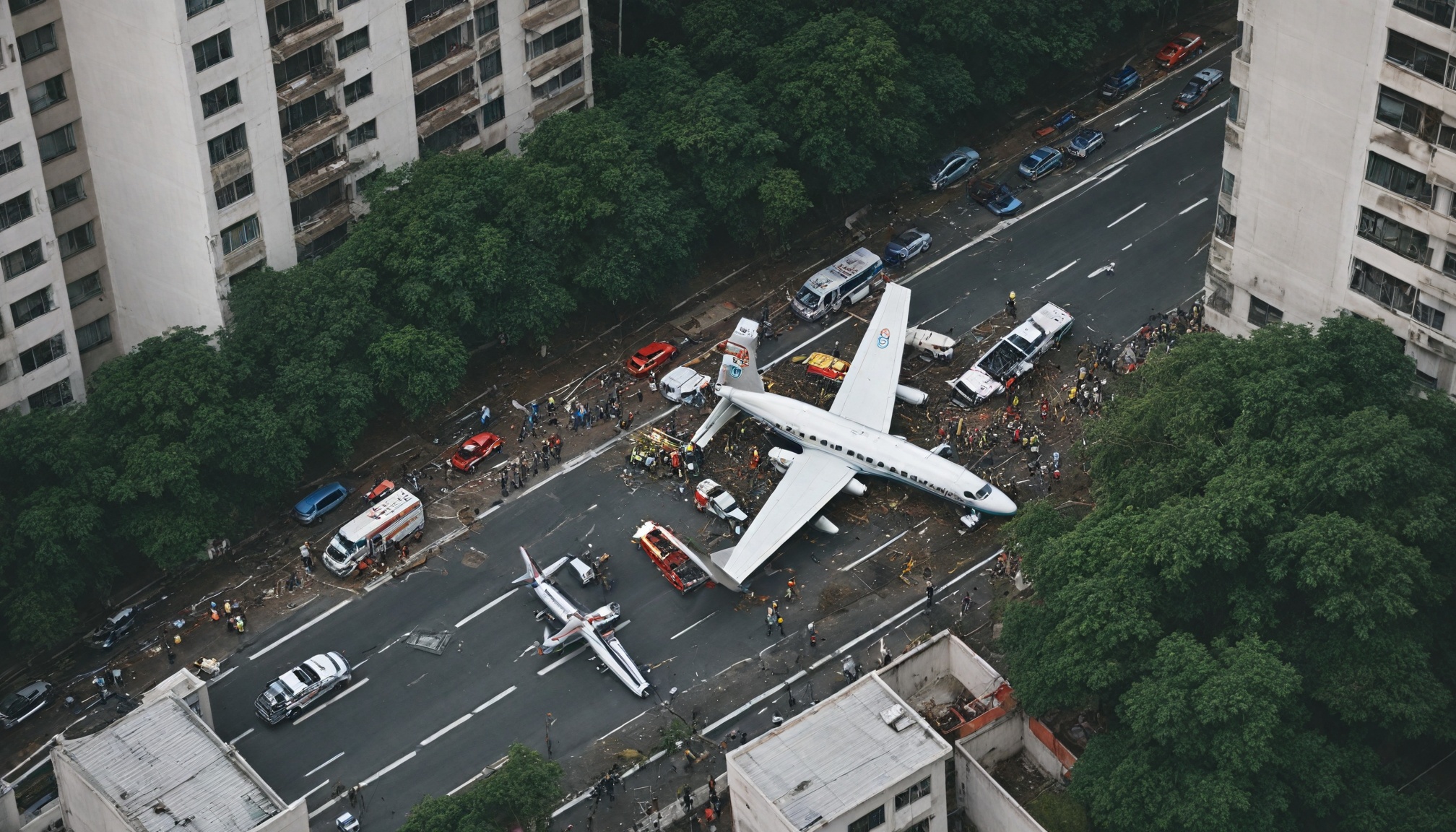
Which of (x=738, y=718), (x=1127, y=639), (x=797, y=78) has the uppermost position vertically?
(x=797, y=78)

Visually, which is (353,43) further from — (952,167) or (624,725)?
(624,725)

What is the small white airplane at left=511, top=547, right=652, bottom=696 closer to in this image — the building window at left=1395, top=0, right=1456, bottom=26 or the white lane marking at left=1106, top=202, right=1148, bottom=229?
the white lane marking at left=1106, top=202, right=1148, bottom=229

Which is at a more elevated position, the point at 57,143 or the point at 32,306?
the point at 57,143

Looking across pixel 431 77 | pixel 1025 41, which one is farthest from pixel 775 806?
pixel 1025 41

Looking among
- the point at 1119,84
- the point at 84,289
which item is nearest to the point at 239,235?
the point at 84,289

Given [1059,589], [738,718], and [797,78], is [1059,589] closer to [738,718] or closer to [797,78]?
[738,718]

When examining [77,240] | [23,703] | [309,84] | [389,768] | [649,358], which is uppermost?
[309,84]

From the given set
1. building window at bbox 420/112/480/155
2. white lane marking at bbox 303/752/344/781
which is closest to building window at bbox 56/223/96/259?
building window at bbox 420/112/480/155
